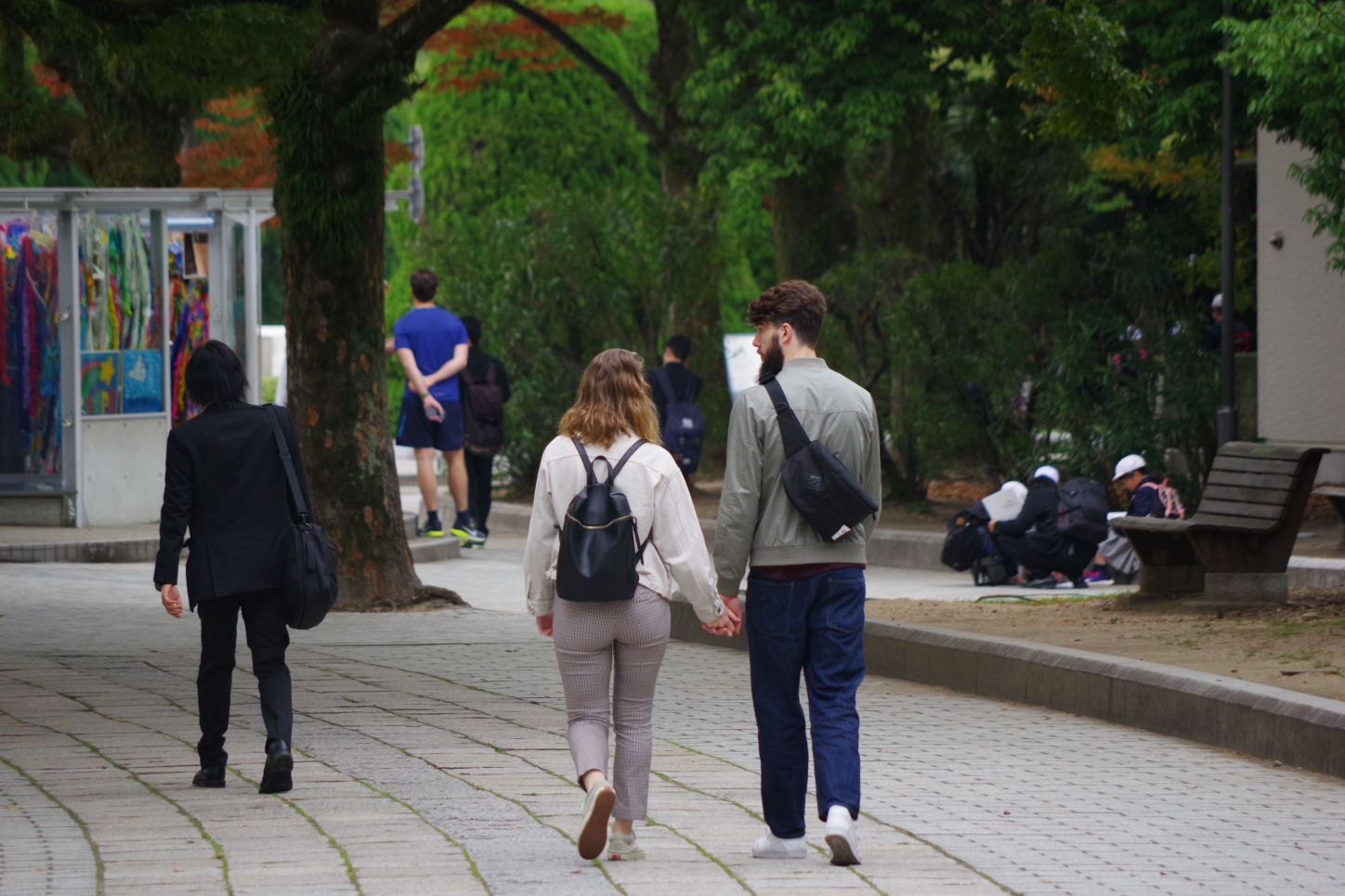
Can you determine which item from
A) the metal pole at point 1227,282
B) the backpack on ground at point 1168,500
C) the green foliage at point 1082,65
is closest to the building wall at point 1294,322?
the metal pole at point 1227,282

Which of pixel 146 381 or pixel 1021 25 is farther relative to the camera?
pixel 1021 25

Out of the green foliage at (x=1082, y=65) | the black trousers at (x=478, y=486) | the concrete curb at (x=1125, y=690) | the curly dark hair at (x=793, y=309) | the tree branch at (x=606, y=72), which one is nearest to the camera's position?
the curly dark hair at (x=793, y=309)

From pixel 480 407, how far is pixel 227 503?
10.2 meters

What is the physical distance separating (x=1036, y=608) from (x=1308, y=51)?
376 cm

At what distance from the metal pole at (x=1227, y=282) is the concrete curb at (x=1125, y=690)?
8768mm

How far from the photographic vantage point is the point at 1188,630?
1023 cm

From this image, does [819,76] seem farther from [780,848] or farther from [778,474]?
[780,848]

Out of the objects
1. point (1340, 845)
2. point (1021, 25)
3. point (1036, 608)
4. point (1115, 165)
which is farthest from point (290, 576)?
point (1115, 165)

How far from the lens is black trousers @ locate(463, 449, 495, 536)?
17250mm

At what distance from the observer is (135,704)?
853 centimetres

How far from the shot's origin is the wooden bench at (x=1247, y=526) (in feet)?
35.8

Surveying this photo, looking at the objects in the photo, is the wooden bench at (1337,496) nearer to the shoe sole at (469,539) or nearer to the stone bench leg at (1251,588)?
the stone bench leg at (1251,588)

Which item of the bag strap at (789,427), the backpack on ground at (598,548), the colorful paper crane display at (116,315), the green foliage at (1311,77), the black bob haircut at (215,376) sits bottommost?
the backpack on ground at (598,548)

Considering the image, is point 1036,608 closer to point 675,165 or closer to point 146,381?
point 146,381
